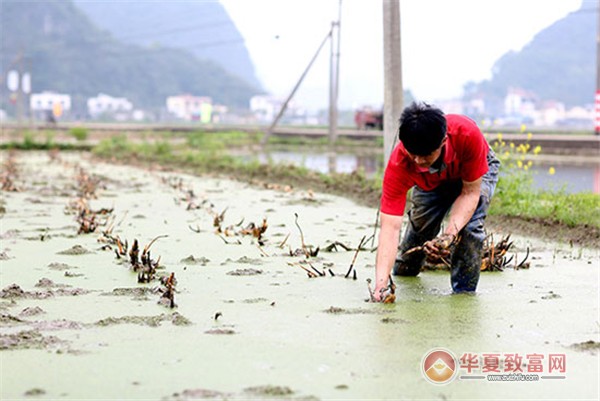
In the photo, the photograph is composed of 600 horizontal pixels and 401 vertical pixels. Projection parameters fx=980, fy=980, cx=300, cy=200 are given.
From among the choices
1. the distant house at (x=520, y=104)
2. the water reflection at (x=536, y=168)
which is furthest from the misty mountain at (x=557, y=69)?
the water reflection at (x=536, y=168)

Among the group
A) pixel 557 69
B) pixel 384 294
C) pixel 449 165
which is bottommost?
pixel 384 294

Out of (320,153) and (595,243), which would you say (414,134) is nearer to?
(595,243)

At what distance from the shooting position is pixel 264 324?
3.99 m

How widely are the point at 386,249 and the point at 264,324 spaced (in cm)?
81

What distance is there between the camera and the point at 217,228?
7184 mm

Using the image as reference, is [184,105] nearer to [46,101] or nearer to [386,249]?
[46,101]

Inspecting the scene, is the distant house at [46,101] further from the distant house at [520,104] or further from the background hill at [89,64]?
the distant house at [520,104]

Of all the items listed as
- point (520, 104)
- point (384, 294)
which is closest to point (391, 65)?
point (384, 294)

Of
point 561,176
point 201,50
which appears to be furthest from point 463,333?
point 201,50

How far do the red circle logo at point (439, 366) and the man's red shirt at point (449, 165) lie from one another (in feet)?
3.38

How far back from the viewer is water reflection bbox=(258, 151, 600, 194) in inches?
488

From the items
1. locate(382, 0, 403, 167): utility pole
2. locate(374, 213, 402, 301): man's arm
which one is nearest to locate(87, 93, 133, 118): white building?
locate(382, 0, 403, 167): utility pole

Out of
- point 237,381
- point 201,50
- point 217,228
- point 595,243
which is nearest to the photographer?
point 237,381

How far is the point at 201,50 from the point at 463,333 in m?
137
